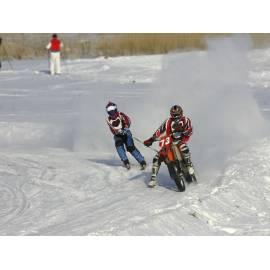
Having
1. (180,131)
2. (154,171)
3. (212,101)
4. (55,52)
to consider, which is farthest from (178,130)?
(55,52)

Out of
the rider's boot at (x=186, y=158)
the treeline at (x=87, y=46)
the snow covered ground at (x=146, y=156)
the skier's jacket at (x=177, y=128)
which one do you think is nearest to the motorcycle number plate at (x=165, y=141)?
the skier's jacket at (x=177, y=128)

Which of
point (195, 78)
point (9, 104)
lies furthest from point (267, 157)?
point (9, 104)

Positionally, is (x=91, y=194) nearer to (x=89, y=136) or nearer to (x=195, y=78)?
(x=89, y=136)

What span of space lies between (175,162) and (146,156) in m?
4.91

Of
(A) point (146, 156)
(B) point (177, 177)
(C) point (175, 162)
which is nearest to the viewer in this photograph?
(B) point (177, 177)

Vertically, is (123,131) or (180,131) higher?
(180,131)

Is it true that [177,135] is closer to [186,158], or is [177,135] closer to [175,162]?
[186,158]

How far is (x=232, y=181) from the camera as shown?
15.6 metres

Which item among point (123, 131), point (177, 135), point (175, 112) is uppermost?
point (175, 112)

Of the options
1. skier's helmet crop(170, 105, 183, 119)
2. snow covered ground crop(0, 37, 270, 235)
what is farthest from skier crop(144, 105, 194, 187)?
snow covered ground crop(0, 37, 270, 235)

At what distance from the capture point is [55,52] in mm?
36969

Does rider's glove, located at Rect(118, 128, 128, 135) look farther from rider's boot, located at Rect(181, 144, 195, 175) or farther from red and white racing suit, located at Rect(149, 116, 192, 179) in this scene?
rider's boot, located at Rect(181, 144, 195, 175)

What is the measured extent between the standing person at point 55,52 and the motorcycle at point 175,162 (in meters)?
21.5

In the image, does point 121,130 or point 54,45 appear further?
point 54,45
